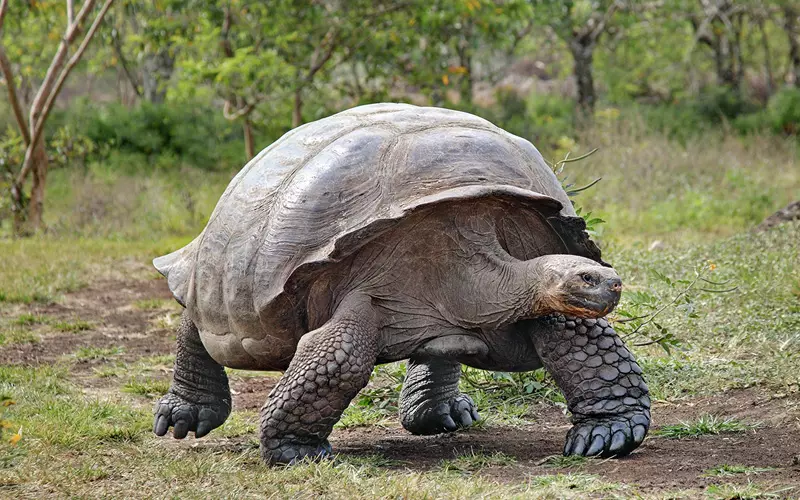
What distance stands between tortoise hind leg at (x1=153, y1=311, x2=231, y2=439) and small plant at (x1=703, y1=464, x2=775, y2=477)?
204cm

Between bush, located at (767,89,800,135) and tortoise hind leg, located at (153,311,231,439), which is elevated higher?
tortoise hind leg, located at (153,311,231,439)

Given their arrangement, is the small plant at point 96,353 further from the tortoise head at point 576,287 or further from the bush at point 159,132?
the bush at point 159,132

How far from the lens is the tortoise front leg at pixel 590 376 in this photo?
335 centimetres

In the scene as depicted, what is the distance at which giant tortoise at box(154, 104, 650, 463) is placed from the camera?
3240 millimetres

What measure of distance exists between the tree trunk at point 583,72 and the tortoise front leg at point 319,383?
1479 cm

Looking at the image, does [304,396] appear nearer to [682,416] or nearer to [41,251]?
[682,416]

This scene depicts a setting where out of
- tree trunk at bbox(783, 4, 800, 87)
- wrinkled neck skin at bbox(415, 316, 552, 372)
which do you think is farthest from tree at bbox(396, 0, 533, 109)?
wrinkled neck skin at bbox(415, 316, 552, 372)

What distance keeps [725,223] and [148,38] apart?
6938 millimetres

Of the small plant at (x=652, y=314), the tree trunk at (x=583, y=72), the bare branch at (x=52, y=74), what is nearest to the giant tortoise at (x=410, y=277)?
the small plant at (x=652, y=314)

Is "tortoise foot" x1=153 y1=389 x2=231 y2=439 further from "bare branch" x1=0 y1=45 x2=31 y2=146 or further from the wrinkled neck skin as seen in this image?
"bare branch" x1=0 y1=45 x2=31 y2=146

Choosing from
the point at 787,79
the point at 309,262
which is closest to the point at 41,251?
the point at 309,262

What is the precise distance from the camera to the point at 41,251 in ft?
29.3

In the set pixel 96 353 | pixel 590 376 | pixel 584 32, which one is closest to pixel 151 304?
pixel 96 353

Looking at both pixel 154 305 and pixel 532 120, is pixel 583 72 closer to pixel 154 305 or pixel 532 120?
pixel 532 120
